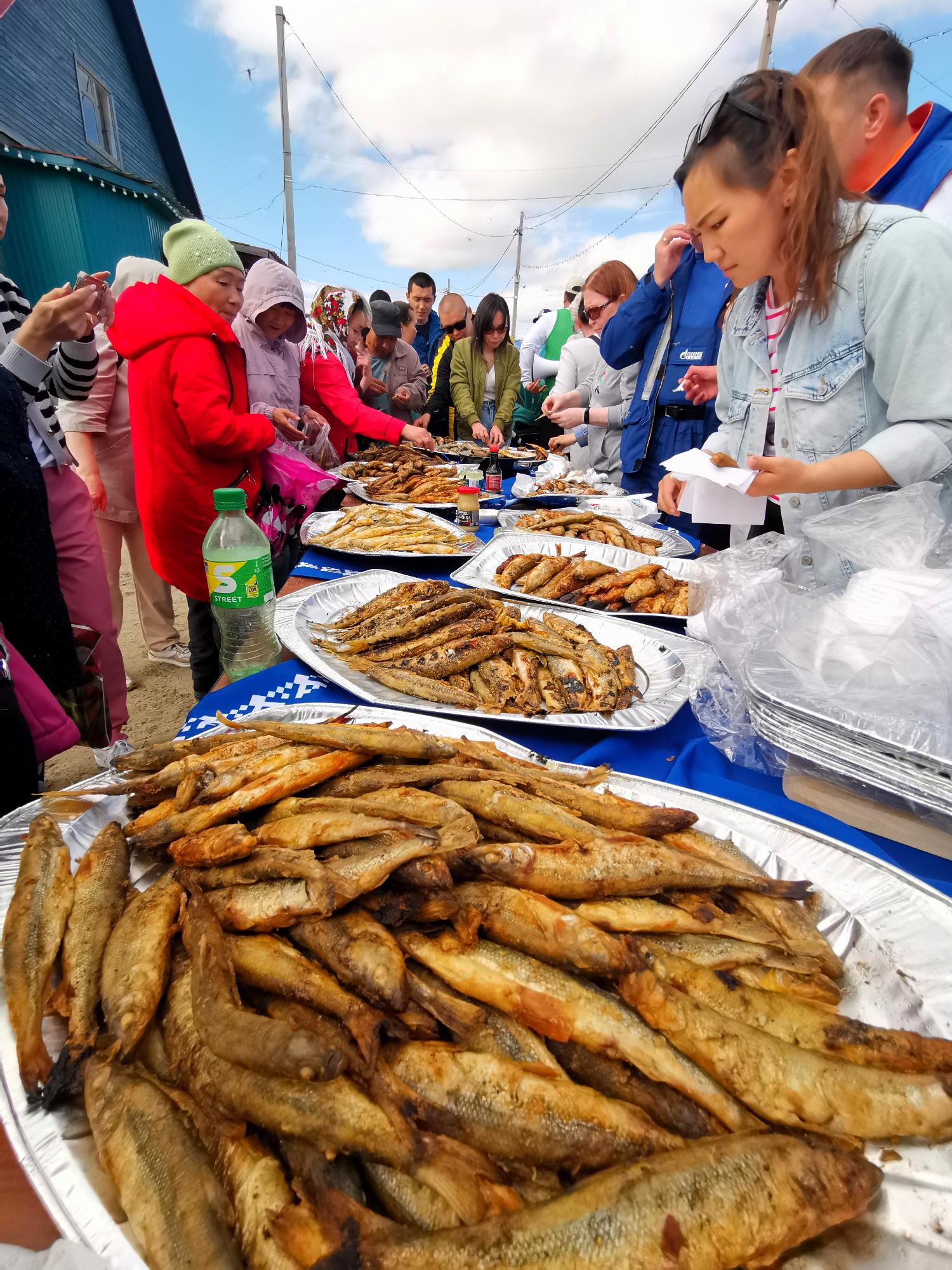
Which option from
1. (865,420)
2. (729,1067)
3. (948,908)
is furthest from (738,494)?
(729,1067)

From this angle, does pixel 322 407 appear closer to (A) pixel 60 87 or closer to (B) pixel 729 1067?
(B) pixel 729 1067

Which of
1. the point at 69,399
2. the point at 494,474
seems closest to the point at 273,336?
the point at 69,399

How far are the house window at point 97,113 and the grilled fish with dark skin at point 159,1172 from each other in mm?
21578

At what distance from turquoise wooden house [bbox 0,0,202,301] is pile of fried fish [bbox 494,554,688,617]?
14712 millimetres

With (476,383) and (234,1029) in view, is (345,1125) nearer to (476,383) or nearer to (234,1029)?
(234,1029)

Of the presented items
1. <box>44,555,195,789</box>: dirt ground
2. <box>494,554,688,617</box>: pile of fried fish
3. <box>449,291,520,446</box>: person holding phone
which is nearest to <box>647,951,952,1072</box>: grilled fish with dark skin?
<box>494,554,688,617</box>: pile of fried fish

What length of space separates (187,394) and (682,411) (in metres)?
4.01

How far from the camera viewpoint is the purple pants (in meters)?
3.80

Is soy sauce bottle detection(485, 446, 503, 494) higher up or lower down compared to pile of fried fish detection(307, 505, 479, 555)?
higher up

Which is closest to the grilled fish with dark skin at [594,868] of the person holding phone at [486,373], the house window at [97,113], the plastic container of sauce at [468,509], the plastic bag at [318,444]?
the plastic container of sauce at [468,509]

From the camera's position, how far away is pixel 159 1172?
96cm

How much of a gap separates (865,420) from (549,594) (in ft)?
5.71

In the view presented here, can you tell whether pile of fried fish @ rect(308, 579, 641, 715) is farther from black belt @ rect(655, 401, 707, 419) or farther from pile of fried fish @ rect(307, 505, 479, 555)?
black belt @ rect(655, 401, 707, 419)

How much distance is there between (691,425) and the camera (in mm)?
5250
